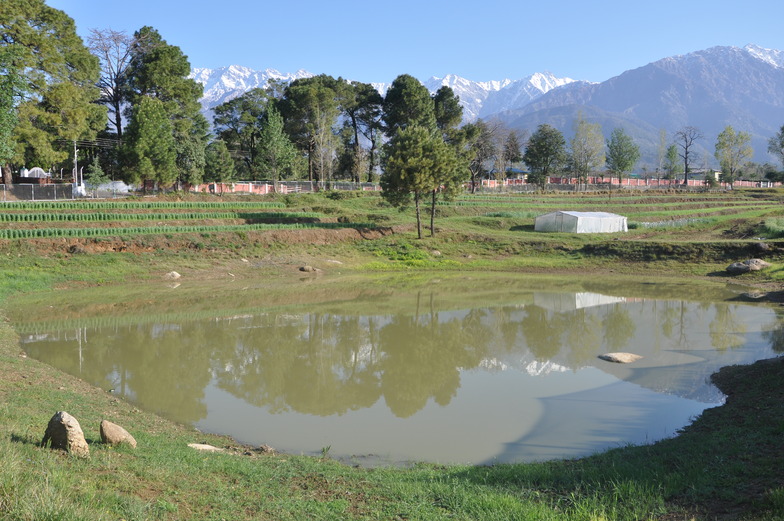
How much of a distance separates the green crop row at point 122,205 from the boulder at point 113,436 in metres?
36.7

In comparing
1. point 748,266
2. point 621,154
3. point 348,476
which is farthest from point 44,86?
point 621,154

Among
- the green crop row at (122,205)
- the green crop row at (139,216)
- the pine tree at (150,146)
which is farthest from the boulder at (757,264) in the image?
the pine tree at (150,146)

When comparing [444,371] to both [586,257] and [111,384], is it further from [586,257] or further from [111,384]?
[586,257]

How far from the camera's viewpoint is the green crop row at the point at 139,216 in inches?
1387

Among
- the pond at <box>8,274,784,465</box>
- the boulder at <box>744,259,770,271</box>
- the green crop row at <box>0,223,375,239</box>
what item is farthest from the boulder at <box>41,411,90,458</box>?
the boulder at <box>744,259,770,271</box>

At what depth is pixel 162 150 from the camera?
47562mm

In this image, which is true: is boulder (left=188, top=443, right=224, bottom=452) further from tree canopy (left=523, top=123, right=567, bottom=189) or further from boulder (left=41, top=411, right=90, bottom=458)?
tree canopy (left=523, top=123, right=567, bottom=189)

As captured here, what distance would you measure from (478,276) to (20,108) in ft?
116

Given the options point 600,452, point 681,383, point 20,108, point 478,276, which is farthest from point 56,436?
point 20,108

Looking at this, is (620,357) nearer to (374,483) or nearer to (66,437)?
(374,483)

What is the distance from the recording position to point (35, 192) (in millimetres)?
42906

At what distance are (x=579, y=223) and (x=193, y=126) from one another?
38968 mm

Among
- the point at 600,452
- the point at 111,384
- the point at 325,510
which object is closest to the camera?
the point at 325,510

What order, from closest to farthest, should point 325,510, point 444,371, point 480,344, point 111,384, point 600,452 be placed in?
point 325,510 < point 600,452 < point 111,384 < point 444,371 < point 480,344
